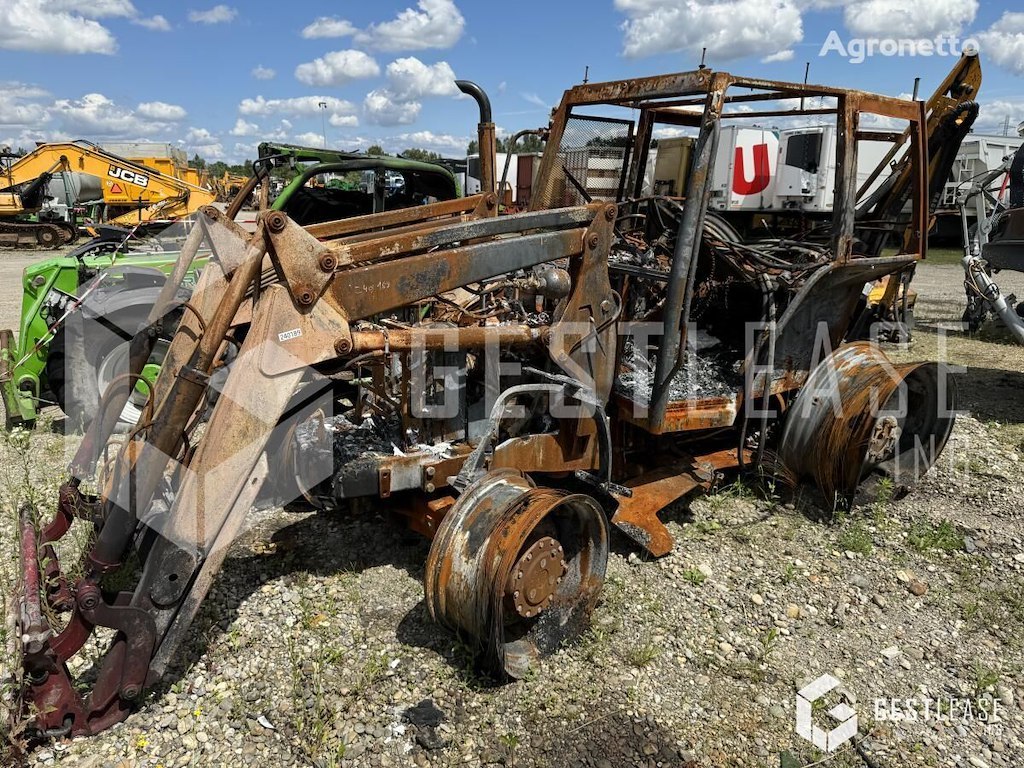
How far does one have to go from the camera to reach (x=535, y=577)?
117 inches

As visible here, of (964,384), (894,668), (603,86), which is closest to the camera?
(894,668)

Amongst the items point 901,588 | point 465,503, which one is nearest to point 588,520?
point 465,503

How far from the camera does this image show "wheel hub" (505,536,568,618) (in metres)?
2.90

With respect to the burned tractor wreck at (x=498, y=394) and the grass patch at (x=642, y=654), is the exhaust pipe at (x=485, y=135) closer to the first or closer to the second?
the burned tractor wreck at (x=498, y=394)

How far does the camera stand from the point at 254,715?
2.80 metres

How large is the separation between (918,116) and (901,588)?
2.73 metres

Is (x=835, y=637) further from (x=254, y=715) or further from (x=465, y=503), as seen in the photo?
(x=254, y=715)

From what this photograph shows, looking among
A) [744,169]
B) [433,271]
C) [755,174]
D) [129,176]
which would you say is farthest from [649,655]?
[129,176]

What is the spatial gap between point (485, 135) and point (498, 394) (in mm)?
1795

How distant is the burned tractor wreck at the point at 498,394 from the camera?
265 centimetres

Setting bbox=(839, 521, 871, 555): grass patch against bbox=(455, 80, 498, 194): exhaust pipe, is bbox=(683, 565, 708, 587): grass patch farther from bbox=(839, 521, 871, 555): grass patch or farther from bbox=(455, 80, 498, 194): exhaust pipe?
bbox=(455, 80, 498, 194): exhaust pipe

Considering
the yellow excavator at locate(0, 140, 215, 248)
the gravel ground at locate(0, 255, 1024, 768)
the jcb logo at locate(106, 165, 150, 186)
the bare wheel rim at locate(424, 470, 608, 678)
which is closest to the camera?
the gravel ground at locate(0, 255, 1024, 768)

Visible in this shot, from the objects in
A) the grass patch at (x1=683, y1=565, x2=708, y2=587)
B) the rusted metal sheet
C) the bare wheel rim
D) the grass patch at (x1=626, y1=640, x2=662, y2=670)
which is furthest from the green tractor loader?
the grass patch at (x1=626, y1=640, x2=662, y2=670)

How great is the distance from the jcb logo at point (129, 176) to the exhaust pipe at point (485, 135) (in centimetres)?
1345
